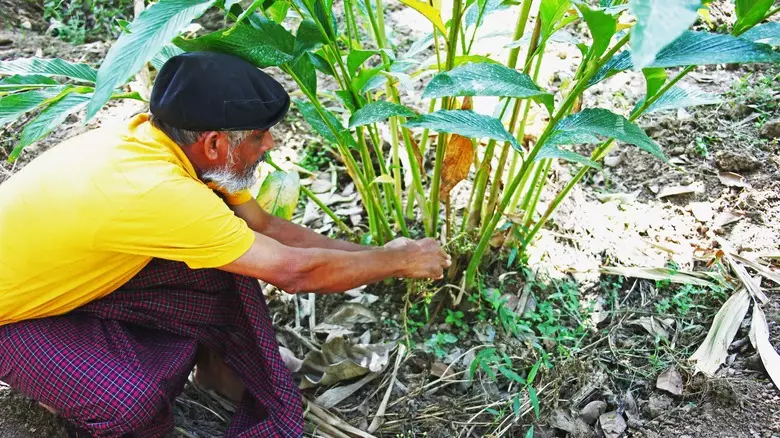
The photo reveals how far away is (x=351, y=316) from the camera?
5.92 ft

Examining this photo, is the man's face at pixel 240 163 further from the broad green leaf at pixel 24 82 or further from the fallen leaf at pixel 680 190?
the fallen leaf at pixel 680 190

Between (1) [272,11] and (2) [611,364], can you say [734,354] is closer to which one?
(2) [611,364]

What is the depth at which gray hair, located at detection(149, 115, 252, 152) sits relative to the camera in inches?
53.7

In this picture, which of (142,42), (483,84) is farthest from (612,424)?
(142,42)

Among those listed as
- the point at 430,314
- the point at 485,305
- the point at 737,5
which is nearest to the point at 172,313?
the point at 430,314

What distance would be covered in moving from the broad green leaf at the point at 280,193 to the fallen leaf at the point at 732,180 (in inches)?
48.4

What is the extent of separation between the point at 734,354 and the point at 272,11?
1325mm

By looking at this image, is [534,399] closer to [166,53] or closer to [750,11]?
[750,11]

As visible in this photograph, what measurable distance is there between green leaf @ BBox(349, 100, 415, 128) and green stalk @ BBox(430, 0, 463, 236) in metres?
0.13

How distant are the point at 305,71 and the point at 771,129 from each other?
141 centimetres

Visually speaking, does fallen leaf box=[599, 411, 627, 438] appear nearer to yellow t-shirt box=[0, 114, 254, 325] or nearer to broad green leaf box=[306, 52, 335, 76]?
yellow t-shirt box=[0, 114, 254, 325]

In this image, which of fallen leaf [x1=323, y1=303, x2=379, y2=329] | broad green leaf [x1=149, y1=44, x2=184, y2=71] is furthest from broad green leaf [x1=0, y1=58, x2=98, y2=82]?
fallen leaf [x1=323, y1=303, x2=379, y2=329]

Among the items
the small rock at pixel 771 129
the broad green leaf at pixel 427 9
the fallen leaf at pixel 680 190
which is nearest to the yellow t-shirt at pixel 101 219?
the broad green leaf at pixel 427 9

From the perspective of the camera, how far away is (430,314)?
1.78 m
